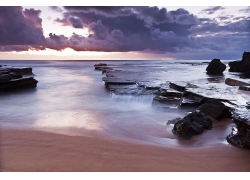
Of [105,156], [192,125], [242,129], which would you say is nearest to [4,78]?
[105,156]

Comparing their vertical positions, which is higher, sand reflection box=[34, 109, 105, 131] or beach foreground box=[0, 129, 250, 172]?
beach foreground box=[0, 129, 250, 172]

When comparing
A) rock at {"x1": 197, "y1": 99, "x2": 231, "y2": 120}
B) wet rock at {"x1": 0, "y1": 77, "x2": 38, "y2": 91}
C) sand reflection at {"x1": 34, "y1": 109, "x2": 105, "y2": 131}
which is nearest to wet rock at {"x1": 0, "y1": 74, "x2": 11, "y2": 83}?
wet rock at {"x1": 0, "y1": 77, "x2": 38, "y2": 91}

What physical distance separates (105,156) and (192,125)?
200 cm

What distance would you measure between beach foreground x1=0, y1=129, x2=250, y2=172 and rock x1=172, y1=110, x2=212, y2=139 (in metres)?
0.60

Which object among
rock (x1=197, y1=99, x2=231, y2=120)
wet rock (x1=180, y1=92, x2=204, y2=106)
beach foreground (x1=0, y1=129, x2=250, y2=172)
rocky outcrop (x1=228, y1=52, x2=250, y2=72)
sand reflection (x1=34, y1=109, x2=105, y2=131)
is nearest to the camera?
beach foreground (x1=0, y1=129, x2=250, y2=172)

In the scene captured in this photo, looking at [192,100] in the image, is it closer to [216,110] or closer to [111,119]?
[216,110]

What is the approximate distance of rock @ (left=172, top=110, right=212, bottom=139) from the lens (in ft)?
12.4

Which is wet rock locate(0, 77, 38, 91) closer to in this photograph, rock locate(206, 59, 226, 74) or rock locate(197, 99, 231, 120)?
rock locate(197, 99, 231, 120)

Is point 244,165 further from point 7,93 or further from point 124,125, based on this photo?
point 7,93

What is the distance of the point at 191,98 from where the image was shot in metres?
6.61

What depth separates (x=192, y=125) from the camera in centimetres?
389

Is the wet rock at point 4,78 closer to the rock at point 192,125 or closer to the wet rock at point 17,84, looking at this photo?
the wet rock at point 17,84

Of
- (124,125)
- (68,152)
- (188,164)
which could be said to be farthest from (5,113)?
(188,164)

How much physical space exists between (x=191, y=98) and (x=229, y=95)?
3.86ft
